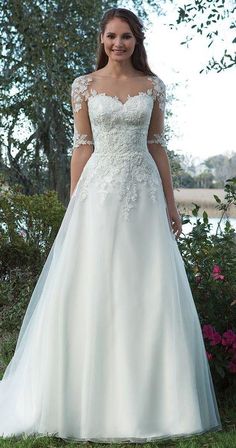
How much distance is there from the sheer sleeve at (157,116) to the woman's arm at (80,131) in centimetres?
33

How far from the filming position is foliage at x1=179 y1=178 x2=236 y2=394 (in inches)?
162

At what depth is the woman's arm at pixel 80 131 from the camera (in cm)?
367

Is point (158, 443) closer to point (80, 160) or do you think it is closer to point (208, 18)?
point (80, 160)

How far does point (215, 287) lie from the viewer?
425 centimetres

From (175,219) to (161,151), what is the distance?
38 centimetres

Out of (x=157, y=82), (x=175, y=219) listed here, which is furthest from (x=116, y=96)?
(x=175, y=219)

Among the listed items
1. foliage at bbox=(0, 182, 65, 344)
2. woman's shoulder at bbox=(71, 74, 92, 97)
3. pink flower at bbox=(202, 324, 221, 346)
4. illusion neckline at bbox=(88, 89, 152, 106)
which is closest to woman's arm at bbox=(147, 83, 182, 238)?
illusion neckline at bbox=(88, 89, 152, 106)

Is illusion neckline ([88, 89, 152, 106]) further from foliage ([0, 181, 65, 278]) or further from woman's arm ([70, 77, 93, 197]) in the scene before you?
foliage ([0, 181, 65, 278])

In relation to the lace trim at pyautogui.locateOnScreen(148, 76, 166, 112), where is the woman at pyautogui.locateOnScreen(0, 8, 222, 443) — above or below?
below

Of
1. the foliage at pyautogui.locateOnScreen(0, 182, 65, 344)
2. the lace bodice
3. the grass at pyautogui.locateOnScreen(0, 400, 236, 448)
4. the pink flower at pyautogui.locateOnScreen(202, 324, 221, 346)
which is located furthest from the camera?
the foliage at pyautogui.locateOnScreen(0, 182, 65, 344)

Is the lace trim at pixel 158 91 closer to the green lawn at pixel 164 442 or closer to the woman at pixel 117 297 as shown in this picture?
the woman at pixel 117 297

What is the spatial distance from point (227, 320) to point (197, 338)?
2.22ft

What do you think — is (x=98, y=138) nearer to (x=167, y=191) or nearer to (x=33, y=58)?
(x=167, y=191)

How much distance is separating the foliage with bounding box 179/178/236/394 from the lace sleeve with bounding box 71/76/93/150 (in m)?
1.04
